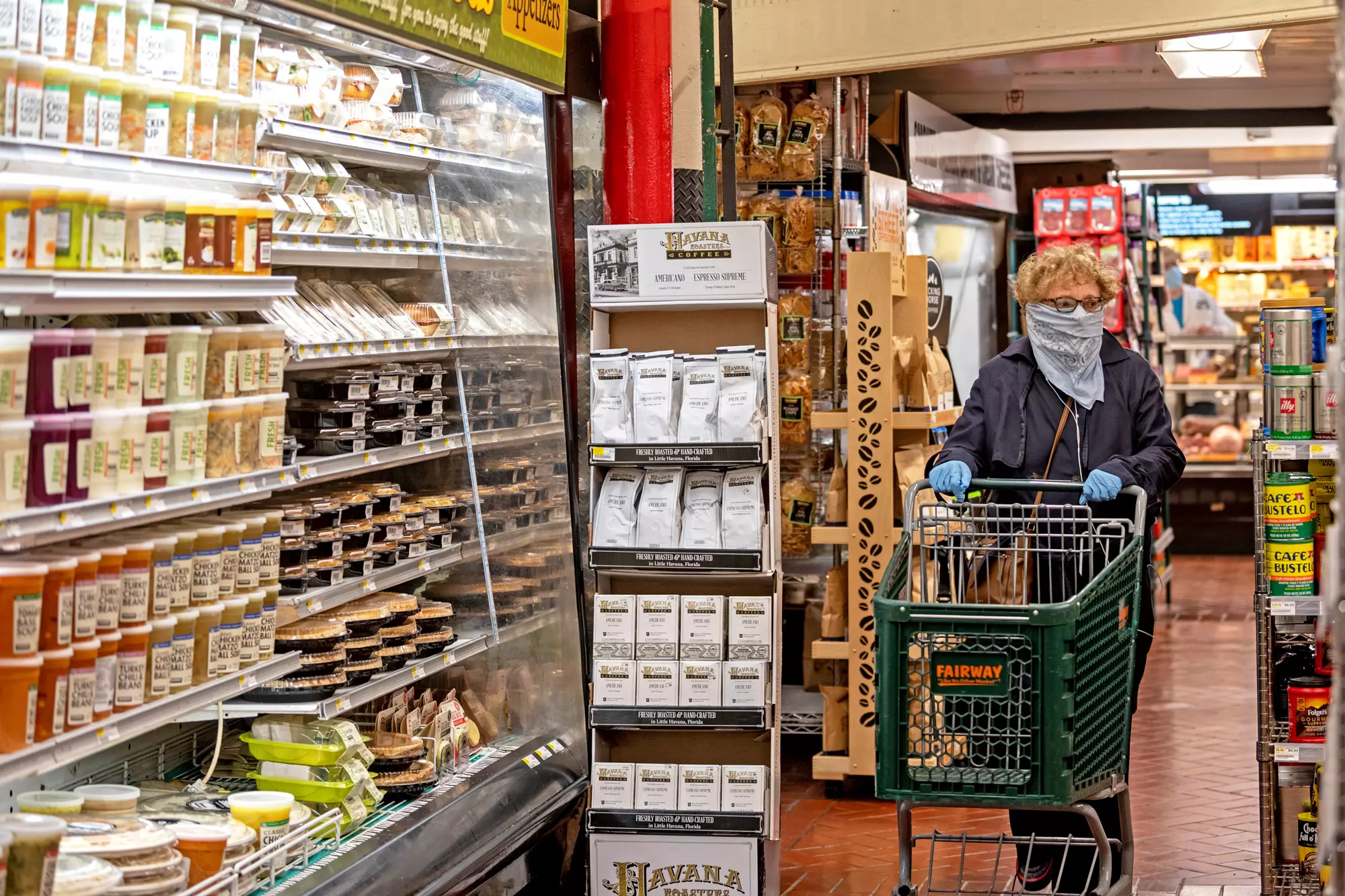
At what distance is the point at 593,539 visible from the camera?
4.41 metres

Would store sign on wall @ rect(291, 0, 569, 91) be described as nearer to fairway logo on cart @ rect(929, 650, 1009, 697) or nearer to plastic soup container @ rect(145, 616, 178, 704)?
plastic soup container @ rect(145, 616, 178, 704)

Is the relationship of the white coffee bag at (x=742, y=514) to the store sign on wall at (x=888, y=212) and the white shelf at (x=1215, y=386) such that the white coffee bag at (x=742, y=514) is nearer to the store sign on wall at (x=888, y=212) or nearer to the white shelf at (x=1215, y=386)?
the store sign on wall at (x=888, y=212)

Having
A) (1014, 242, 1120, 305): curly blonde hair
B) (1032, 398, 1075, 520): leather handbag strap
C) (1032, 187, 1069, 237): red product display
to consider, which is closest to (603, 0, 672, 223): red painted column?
(1014, 242, 1120, 305): curly blonde hair

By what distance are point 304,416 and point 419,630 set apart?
2.76ft

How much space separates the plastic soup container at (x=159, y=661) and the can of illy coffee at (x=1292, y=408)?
3091 mm

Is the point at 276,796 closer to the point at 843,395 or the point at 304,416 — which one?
the point at 304,416

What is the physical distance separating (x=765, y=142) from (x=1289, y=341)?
2.94 metres

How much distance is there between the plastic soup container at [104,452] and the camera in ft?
9.46

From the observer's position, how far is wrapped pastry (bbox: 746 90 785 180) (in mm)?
6699

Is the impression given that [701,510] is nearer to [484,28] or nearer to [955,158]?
[484,28]

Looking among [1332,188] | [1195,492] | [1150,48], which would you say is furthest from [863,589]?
[1332,188]

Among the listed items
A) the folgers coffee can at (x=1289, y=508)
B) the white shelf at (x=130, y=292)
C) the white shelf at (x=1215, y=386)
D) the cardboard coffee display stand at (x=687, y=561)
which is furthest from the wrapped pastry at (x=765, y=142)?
the white shelf at (x=1215, y=386)

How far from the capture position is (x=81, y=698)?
2840 mm

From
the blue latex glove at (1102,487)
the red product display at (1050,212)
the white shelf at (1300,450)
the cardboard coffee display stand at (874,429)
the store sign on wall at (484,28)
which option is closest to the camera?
the store sign on wall at (484,28)
